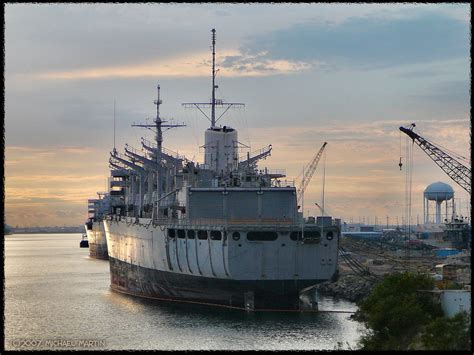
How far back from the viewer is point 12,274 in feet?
313

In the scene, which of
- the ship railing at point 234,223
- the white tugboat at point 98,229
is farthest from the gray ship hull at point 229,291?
the white tugboat at point 98,229

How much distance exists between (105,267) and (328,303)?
51.4m

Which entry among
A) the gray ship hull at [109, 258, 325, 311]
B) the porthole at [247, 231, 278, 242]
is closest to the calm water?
the gray ship hull at [109, 258, 325, 311]

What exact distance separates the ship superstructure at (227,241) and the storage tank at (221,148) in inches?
3.0

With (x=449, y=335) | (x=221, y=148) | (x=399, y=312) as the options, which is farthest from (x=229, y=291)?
(x=449, y=335)

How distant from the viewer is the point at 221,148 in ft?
212

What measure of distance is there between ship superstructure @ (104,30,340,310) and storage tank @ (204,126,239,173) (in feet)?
0.25

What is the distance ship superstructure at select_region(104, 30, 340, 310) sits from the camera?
4891cm

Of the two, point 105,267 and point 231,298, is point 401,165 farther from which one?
point 105,267

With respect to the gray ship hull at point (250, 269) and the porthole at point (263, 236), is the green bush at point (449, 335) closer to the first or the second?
the gray ship hull at point (250, 269)

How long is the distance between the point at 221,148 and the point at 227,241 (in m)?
16.8

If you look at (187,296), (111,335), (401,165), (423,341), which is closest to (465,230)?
(401,165)

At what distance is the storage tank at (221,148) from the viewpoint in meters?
64.4

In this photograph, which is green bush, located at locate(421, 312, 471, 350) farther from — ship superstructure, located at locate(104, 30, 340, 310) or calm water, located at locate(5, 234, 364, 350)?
ship superstructure, located at locate(104, 30, 340, 310)
